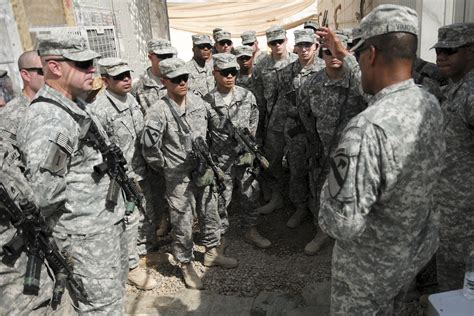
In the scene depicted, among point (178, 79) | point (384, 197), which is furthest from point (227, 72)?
point (384, 197)

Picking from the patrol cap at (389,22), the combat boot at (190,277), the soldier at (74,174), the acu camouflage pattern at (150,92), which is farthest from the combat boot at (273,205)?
the patrol cap at (389,22)

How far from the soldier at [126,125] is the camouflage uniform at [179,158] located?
39 centimetres

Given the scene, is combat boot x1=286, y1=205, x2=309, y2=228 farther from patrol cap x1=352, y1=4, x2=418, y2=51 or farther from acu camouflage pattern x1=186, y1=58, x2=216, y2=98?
patrol cap x1=352, y1=4, x2=418, y2=51

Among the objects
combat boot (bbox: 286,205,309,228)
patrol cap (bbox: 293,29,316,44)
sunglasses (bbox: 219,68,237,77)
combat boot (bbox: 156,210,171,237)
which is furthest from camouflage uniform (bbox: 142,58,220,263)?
patrol cap (bbox: 293,29,316,44)

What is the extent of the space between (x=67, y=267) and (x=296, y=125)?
10.5 ft

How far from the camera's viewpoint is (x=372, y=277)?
2000mm

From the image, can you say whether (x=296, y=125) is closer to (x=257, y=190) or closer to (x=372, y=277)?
(x=257, y=190)

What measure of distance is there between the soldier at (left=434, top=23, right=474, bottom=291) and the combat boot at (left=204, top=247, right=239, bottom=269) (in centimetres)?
210

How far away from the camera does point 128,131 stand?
13.5ft

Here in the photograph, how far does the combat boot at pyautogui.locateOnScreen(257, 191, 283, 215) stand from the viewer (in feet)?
18.0

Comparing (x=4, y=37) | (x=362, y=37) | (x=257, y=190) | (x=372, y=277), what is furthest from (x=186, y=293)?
(x=4, y=37)

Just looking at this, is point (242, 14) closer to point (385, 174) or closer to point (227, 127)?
point (227, 127)

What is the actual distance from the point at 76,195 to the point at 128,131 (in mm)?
1627

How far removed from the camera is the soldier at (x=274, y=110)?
543 cm
